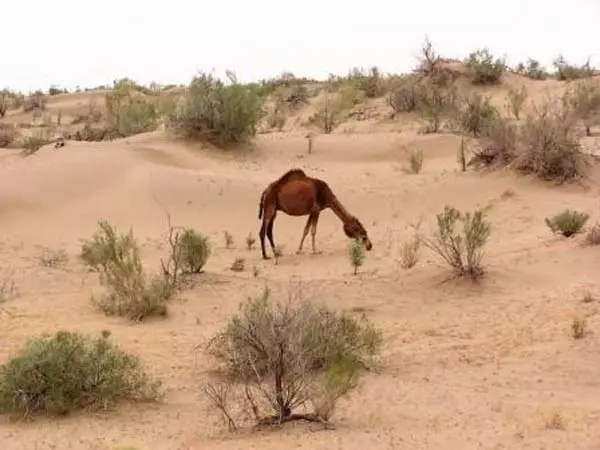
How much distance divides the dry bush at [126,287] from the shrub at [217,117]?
902cm

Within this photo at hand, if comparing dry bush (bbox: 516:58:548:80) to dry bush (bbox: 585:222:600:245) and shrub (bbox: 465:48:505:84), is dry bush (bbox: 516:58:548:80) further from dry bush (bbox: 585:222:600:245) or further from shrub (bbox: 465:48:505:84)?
dry bush (bbox: 585:222:600:245)

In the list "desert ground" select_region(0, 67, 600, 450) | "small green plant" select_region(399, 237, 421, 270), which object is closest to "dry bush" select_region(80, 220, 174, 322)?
"desert ground" select_region(0, 67, 600, 450)

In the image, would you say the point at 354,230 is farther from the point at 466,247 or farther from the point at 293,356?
the point at 293,356

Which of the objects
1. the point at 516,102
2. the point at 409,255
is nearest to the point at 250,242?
the point at 409,255

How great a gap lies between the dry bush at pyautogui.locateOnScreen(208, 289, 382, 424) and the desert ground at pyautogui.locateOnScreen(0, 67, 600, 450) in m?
0.24

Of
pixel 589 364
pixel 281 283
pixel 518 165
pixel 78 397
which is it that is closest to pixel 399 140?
pixel 518 165

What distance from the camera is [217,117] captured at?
21.1 meters

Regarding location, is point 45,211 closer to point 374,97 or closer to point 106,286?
point 106,286

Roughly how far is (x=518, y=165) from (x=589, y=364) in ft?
31.0

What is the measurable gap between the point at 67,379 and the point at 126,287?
12.6 ft

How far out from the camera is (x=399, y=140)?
22312 millimetres

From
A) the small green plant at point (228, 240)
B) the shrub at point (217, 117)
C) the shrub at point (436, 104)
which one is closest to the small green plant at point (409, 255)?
the small green plant at point (228, 240)

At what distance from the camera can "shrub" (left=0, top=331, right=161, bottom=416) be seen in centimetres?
721

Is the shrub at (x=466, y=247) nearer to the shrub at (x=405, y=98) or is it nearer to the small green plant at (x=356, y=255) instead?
the small green plant at (x=356, y=255)
